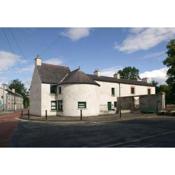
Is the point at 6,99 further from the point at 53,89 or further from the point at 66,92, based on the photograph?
the point at 66,92

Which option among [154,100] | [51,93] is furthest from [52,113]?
[154,100]

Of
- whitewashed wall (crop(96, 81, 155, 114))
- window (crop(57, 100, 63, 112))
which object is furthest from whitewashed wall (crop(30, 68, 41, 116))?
whitewashed wall (crop(96, 81, 155, 114))

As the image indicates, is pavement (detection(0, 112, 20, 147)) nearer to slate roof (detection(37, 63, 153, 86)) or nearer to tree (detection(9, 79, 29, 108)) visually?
slate roof (detection(37, 63, 153, 86))

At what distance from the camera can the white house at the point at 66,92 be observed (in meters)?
32.3

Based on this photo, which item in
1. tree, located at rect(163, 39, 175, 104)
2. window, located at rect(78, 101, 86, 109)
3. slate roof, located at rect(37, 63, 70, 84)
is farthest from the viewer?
tree, located at rect(163, 39, 175, 104)

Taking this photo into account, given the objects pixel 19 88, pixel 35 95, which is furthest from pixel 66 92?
pixel 19 88

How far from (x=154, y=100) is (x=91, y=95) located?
29.4 feet

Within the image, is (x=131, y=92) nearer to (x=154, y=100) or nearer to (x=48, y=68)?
(x=154, y=100)

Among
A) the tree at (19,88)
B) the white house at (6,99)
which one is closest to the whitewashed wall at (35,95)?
the white house at (6,99)

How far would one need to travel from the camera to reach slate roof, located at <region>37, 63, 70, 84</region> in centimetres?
3539

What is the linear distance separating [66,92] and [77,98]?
1905 millimetres

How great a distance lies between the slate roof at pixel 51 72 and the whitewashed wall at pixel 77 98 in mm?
3475

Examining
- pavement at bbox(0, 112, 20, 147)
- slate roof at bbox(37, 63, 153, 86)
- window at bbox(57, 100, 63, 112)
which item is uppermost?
slate roof at bbox(37, 63, 153, 86)

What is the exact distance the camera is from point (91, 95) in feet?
108
